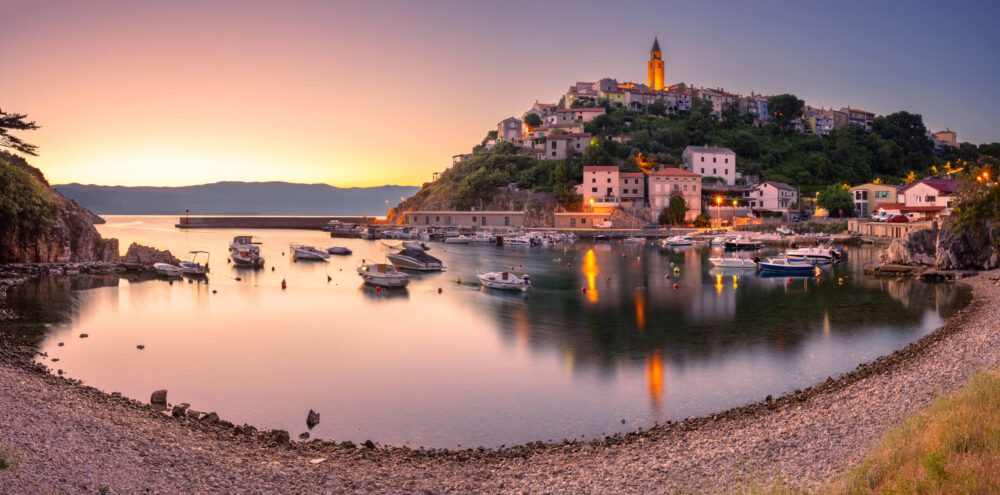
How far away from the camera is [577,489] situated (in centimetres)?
799

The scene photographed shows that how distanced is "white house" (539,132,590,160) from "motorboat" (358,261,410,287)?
61937mm

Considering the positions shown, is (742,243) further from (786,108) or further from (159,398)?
(786,108)

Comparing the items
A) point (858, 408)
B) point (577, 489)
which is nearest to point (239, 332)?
point (577, 489)

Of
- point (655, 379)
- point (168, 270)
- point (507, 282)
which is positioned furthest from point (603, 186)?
point (655, 379)

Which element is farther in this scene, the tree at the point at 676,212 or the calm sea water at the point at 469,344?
the tree at the point at 676,212

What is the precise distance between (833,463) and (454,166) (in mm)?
96866

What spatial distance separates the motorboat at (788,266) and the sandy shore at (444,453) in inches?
1090

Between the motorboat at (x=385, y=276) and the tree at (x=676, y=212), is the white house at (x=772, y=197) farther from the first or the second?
the motorboat at (x=385, y=276)

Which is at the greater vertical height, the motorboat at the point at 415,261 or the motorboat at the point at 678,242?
the motorboat at the point at 678,242

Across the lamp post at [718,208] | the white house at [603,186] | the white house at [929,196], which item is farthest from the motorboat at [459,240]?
the white house at [929,196]

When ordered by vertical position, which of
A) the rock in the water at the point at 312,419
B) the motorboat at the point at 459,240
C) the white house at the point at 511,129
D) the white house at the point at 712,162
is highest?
the white house at the point at 511,129

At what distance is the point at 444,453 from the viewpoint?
1015 centimetres

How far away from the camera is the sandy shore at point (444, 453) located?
8.02 meters

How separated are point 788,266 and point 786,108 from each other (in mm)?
79123
